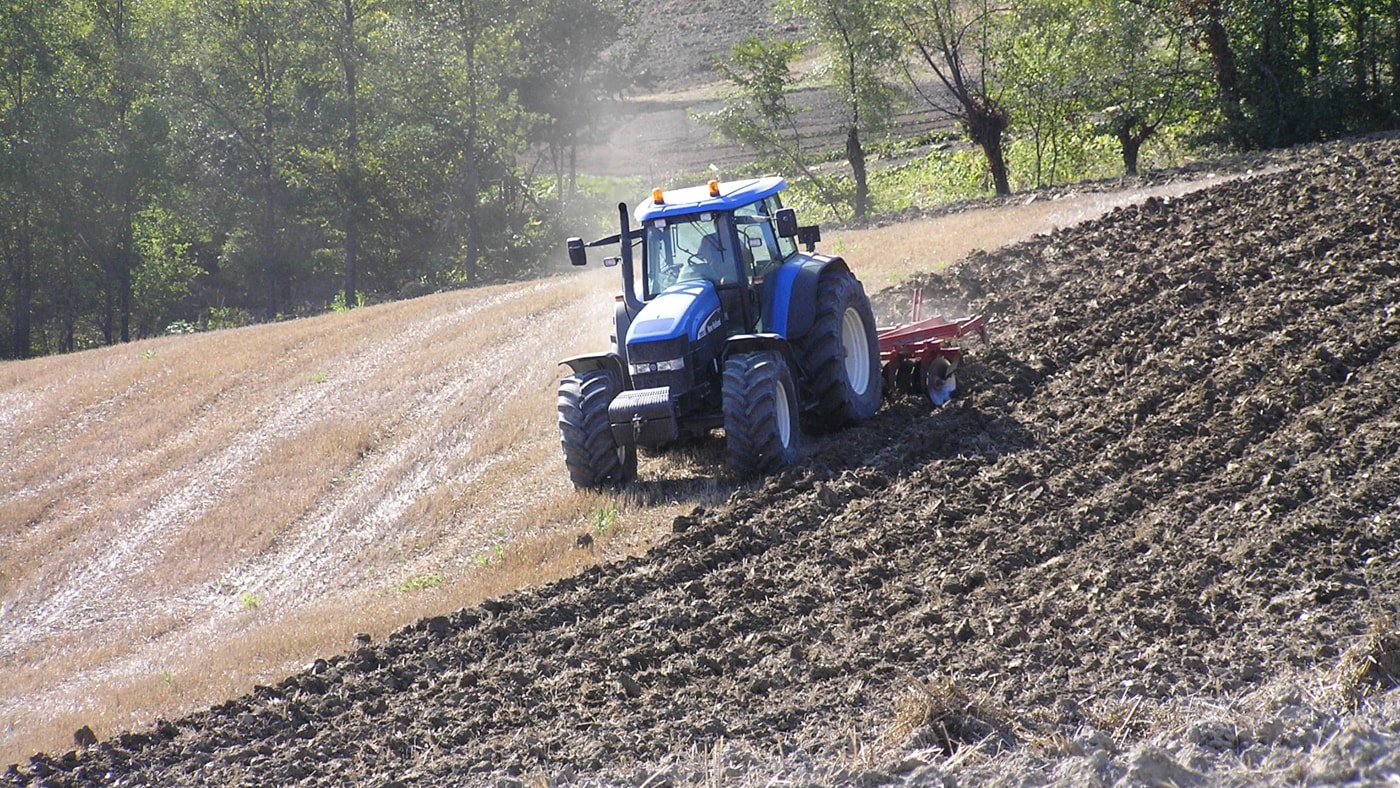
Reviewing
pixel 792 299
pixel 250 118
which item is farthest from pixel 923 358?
pixel 250 118

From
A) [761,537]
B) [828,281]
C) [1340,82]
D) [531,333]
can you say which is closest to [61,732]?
[761,537]

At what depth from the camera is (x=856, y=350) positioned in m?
11.7

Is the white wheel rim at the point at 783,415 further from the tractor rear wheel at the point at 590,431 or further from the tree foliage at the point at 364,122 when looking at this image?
the tree foliage at the point at 364,122

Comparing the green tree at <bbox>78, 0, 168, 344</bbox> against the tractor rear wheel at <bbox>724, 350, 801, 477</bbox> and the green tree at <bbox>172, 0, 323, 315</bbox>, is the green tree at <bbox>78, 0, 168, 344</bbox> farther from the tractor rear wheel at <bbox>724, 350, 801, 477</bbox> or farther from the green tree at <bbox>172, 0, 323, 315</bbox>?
the tractor rear wheel at <bbox>724, 350, 801, 477</bbox>

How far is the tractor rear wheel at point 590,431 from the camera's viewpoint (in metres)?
10.6

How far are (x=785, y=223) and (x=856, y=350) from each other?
5.20 ft

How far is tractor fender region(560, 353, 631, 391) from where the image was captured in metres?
11.0

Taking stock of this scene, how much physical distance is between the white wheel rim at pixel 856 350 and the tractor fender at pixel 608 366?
1.97m

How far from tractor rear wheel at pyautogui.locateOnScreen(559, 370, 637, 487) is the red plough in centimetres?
266

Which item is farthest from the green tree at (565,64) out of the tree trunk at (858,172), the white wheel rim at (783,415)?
the white wheel rim at (783,415)

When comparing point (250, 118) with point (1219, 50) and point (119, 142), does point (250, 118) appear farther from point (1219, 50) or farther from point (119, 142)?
point (1219, 50)

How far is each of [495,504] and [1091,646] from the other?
7.06 meters

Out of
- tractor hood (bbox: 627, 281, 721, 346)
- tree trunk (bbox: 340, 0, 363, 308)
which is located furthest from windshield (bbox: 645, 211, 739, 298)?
tree trunk (bbox: 340, 0, 363, 308)

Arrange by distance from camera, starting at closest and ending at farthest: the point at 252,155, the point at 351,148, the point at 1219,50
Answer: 1. the point at 1219,50
2. the point at 351,148
3. the point at 252,155
